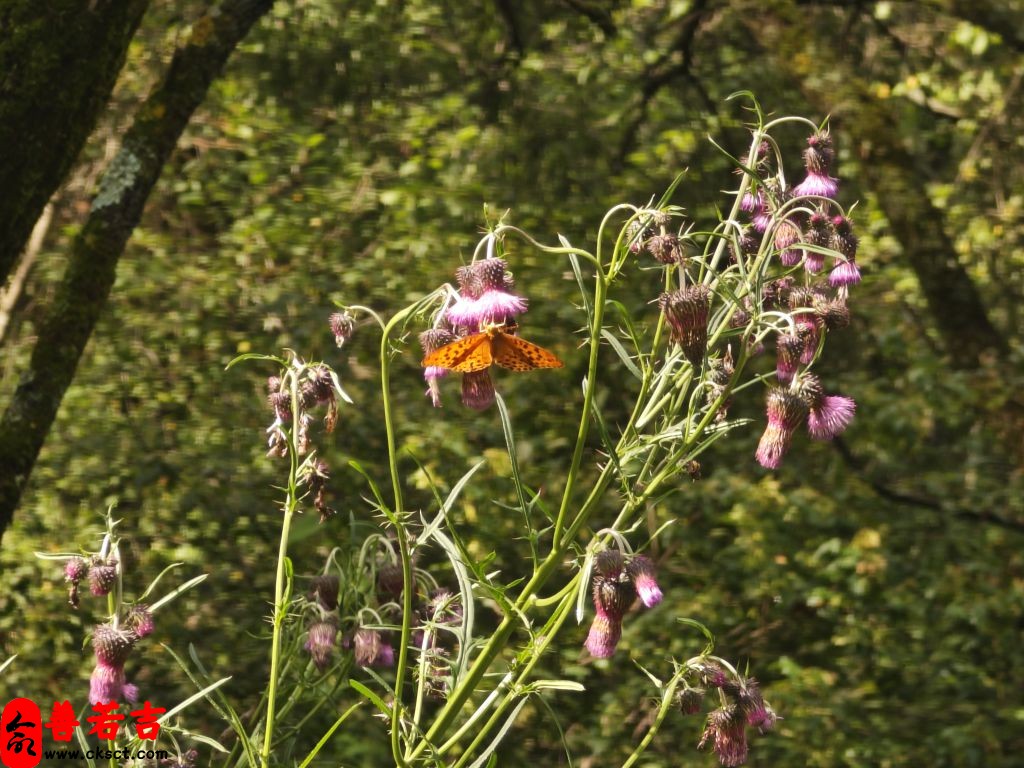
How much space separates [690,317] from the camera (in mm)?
1343

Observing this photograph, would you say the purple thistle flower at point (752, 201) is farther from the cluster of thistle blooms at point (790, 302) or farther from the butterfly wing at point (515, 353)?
the butterfly wing at point (515, 353)

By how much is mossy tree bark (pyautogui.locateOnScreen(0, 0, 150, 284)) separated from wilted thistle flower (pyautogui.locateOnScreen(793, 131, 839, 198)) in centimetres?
141

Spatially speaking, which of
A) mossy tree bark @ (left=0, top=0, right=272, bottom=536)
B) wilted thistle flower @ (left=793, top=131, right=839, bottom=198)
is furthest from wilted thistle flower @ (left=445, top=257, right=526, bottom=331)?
mossy tree bark @ (left=0, top=0, right=272, bottom=536)

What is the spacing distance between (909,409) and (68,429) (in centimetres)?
293

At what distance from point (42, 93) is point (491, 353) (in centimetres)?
147

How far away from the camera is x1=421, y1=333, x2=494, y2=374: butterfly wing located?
1.31m

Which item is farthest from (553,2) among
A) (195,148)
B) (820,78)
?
(195,148)

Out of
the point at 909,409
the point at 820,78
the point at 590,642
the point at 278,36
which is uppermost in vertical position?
the point at 590,642

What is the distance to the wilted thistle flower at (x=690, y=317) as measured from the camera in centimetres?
134

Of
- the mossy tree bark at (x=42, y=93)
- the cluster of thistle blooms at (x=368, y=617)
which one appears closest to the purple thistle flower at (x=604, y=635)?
the cluster of thistle blooms at (x=368, y=617)

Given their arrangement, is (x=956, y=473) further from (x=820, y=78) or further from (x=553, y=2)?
(x=553, y=2)

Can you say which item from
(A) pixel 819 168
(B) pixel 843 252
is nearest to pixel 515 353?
(B) pixel 843 252

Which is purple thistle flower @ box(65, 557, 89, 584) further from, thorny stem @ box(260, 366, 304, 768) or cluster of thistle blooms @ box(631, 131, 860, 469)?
cluster of thistle blooms @ box(631, 131, 860, 469)

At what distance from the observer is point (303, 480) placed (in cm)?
172
